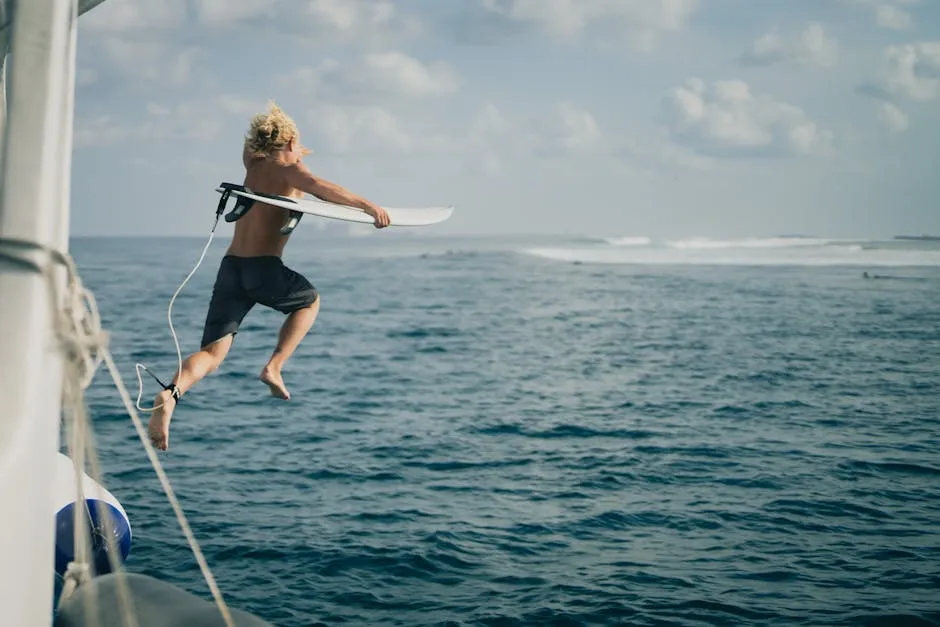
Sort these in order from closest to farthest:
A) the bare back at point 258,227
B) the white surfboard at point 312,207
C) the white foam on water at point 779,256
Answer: the white surfboard at point 312,207 → the bare back at point 258,227 → the white foam on water at point 779,256

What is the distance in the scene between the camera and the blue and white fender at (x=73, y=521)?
7566 millimetres

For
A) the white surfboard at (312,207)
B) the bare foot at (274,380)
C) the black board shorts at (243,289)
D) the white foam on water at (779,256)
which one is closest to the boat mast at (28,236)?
the white surfboard at (312,207)

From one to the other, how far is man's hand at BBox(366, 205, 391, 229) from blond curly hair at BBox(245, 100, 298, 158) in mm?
944

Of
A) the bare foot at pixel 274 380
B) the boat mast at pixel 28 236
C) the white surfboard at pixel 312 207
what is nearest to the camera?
the boat mast at pixel 28 236

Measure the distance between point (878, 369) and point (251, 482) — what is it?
79.5 ft

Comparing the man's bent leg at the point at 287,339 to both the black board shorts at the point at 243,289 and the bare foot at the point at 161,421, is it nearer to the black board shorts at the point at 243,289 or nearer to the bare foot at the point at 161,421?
the black board shorts at the point at 243,289

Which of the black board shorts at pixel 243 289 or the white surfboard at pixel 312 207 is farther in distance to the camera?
the black board shorts at pixel 243 289

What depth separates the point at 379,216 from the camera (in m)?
6.35

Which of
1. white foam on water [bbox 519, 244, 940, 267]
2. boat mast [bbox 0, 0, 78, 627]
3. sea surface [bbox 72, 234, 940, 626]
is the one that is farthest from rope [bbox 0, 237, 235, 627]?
white foam on water [bbox 519, 244, 940, 267]

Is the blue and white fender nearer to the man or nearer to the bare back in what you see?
the man

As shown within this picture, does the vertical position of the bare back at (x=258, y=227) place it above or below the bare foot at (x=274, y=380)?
above

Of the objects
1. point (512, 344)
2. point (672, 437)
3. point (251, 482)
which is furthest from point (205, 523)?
point (512, 344)

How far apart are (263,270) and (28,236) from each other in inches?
136

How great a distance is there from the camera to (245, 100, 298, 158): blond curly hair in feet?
22.1
